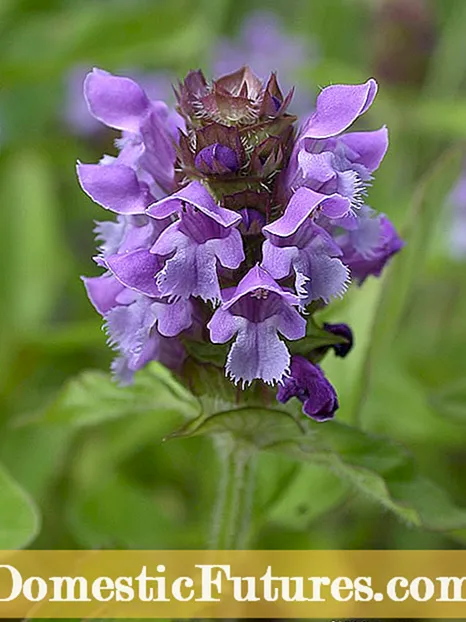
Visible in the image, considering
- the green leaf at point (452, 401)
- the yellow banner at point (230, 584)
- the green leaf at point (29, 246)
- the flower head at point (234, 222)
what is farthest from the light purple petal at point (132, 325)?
the green leaf at point (29, 246)

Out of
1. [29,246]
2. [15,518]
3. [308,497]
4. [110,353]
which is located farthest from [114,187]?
[29,246]

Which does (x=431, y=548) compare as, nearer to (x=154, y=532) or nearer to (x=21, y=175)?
(x=154, y=532)

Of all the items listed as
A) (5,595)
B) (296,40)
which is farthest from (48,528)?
(296,40)

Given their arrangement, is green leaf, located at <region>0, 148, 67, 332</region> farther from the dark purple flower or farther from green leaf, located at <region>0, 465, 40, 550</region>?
the dark purple flower

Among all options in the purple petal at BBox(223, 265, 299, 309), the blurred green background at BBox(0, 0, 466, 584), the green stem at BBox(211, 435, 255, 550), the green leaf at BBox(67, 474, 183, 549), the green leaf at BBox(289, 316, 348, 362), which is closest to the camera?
the purple petal at BBox(223, 265, 299, 309)

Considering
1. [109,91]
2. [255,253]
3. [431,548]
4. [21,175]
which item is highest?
[109,91]

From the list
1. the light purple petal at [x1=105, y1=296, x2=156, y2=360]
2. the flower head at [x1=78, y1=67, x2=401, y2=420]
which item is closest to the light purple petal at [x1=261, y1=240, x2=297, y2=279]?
the flower head at [x1=78, y1=67, x2=401, y2=420]
